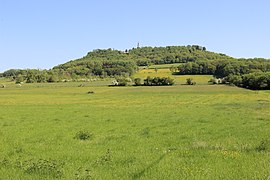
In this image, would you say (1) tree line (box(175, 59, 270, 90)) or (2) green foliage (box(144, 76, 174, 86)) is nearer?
(1) tree line (box(175, 59, 270, 90))

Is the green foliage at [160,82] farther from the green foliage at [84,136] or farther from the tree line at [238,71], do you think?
the green foliage at [84,136]

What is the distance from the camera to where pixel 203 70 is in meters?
176

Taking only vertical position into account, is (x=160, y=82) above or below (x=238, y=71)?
below

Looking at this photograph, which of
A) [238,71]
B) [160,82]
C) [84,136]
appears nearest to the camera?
[84,136]

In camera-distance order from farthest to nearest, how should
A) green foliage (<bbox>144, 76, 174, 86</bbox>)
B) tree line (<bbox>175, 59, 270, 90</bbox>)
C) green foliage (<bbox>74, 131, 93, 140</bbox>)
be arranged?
green foliage (<bbox>144, 76, 174, 86</bbox>) < tree line (<bbox>175, 59, 270, 90</bbox>) < green foliage (<bbox>74, 131, 93, 140</bbox>)

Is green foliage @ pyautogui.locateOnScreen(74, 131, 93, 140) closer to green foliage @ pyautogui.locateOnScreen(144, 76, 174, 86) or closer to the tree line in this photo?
the tree line

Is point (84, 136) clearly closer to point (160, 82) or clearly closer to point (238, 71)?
point (160, 82)

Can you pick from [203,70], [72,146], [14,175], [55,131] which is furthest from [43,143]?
[203,70]

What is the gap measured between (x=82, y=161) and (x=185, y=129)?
11.7 metres

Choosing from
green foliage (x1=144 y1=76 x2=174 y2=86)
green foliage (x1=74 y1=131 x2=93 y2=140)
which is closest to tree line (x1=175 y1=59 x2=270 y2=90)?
green foliage (x1=144 y1=76 x2=174 y2=86)

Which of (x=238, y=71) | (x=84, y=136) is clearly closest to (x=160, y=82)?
(x=238, y=71)

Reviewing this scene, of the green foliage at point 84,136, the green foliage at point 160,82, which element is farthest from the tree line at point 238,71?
the green foliage at point 84,136

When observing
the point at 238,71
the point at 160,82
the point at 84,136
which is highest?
the point at 238,71

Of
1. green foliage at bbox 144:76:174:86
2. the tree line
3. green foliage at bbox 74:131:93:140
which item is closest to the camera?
green foliage at bbox 74:131:93:140
